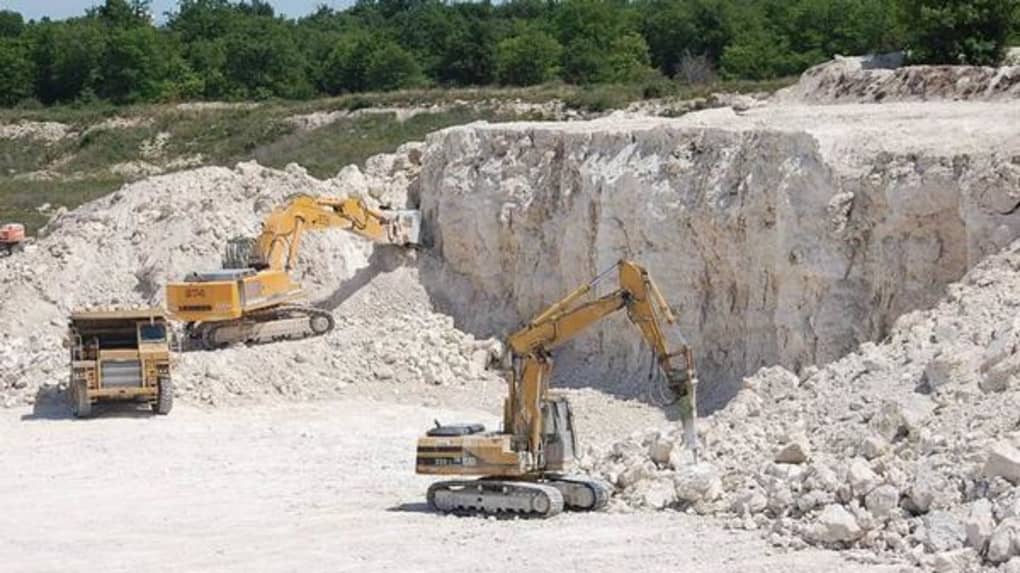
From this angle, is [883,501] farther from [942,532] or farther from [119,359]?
[119,359]

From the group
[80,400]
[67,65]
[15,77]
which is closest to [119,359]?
[80,400]

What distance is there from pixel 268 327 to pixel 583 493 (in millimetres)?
12352

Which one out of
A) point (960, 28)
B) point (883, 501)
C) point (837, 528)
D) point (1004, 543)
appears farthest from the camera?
point (960, 28)

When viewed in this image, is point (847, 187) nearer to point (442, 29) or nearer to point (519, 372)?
point (519, 372)

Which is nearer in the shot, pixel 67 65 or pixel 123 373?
pixel 123 373

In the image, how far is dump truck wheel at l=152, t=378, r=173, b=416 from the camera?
29.2 meters

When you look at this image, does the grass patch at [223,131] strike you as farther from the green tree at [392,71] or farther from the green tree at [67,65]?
the green tree at [67,65]

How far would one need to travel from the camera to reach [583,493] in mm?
21203

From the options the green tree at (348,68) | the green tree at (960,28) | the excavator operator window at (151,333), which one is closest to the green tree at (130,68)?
the green tree at (348,68)

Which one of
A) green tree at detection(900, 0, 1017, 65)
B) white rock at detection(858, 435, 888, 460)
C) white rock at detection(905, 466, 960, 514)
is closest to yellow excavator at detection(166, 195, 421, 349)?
green tree at detection(900, 0, 1017, 65)

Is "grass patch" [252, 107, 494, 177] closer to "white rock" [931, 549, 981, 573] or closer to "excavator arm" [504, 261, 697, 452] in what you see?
"excavator arm" [504, 261, 697, 452]

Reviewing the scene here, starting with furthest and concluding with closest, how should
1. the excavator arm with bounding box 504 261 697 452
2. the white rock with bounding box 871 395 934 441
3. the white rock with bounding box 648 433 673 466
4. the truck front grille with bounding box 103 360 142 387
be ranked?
the truck front grille with bounding box 103 360 142 387 < the white rock with bounding box 648 433 673 466 < the excavator arm with bounding box 504 261 697 452 < the white rock with bounding box 871 395 934 441

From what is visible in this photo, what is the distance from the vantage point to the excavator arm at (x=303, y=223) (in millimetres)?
32812

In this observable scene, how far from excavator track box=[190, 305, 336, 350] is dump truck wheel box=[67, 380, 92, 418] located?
3.16 meters
